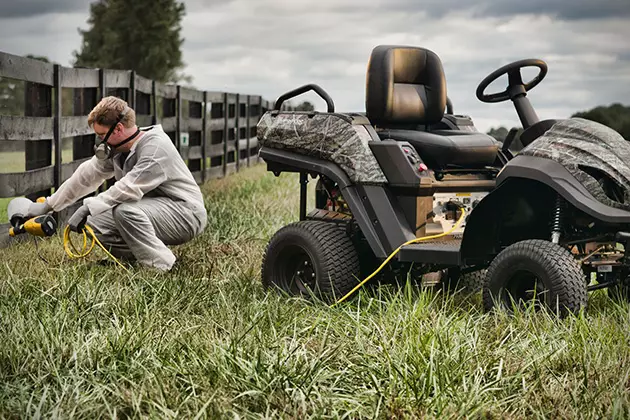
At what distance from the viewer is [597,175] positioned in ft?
14.9

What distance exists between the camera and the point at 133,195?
6.35 metres

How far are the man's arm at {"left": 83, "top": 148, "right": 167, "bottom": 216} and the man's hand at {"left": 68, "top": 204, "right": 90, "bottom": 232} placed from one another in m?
0.05

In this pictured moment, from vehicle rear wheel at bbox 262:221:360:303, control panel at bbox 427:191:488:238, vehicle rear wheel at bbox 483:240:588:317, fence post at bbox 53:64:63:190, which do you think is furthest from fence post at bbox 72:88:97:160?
vehicle rear wheel at bbox 483:240:588:317

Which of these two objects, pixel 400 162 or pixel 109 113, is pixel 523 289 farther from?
pixel 109 113

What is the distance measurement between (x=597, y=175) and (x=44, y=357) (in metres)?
2.61

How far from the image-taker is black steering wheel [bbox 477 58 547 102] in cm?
532

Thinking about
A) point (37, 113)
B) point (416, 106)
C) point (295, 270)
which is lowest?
point (295, 270)

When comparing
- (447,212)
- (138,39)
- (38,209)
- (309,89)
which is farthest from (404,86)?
(138,39)

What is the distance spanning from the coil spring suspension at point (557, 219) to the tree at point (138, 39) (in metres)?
37.6

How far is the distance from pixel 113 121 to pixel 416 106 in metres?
2.11

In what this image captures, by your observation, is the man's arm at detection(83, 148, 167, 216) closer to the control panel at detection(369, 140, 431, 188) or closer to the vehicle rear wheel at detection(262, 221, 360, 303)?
the vehicle rear wheel at detection(262, 221, 360, 303)

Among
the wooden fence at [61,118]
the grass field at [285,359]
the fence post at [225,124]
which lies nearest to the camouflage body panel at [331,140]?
the grass field at [285,359]

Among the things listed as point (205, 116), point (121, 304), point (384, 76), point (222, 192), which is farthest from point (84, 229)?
point (205, 116)

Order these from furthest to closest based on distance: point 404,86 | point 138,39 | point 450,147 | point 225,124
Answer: point 138,39, point 225,124, point 404,86, point 450,147
